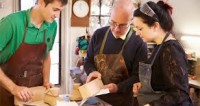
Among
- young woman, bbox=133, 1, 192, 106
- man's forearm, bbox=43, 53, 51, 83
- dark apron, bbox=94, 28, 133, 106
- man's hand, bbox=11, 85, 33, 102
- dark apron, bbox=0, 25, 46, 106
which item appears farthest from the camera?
dark apron, bbox=94, 28, 133, 106

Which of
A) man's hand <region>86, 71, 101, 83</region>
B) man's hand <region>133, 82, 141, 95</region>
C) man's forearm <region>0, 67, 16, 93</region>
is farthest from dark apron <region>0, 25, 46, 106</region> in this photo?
man's hand <region>133, 82, 141, 95</region>

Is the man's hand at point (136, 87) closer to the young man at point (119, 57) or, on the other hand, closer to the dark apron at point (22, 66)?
the young man at point (119, 57)

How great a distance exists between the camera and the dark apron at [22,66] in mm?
1633

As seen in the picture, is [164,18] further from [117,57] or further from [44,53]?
[44,53]

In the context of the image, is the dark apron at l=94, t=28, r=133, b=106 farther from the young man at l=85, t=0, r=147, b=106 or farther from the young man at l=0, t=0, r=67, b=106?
the young man at l=0, t=0, r=67, b=106

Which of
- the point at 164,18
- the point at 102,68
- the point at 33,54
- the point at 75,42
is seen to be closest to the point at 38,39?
the point at 33,54

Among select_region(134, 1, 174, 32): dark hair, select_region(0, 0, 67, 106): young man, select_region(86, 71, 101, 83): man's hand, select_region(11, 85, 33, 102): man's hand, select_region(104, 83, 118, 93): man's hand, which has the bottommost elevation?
select_region(104, 83, 118, 93): man's hand

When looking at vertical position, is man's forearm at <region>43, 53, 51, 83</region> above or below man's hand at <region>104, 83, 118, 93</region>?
above

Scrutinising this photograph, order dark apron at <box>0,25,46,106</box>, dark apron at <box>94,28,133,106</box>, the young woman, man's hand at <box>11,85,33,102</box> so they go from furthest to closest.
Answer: dark apron at <box>94,28,133,106</box>, dark apron at <box>0,25,46,106</box>, man's hand at <box>11,85,33,102</box>, the young woman

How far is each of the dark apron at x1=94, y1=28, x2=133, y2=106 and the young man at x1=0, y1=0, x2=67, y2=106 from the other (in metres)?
0.41

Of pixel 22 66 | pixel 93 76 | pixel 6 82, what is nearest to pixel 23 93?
pixel 6 82

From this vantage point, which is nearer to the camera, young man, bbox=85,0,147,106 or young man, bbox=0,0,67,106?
young man, bbox=0,0,67,106

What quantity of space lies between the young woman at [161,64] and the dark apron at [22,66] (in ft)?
2.10

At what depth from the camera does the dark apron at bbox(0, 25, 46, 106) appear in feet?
5.36
